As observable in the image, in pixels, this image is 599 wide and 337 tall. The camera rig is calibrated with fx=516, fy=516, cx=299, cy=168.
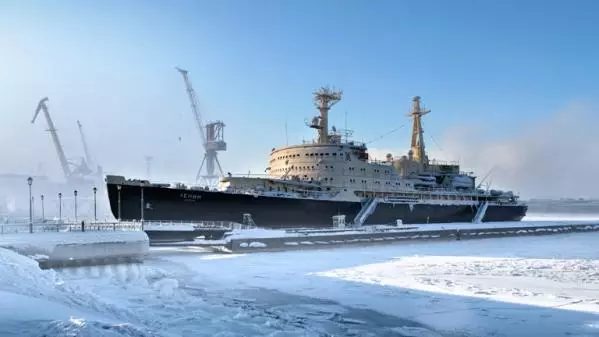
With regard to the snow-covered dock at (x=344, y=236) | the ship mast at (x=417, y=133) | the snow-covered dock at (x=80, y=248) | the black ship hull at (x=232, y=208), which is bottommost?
the snow-covered dock at (x=344, y=236)

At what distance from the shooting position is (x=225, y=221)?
37.0 meters

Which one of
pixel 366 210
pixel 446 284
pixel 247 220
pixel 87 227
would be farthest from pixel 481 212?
pixel 446 284

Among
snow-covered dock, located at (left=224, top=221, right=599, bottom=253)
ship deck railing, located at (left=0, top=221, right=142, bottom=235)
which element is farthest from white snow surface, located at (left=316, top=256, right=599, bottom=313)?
ship deck railing, located at (left=0, top=221, right=142, bottom=235)

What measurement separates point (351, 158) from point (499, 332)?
3618 cm

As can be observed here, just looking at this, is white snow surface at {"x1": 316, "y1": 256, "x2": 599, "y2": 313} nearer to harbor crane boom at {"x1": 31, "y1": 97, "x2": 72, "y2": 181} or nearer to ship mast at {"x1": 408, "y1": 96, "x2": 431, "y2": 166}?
ship mast at {"x1": 408, "y1": 96, "x2": 431, "y2": 166}

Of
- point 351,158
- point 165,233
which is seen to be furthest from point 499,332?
point 351,158

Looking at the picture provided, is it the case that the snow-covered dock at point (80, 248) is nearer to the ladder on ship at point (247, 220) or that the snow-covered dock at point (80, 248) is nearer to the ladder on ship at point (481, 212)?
the ladder on ship at point (247, 220)

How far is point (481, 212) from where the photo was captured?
57.1 metres

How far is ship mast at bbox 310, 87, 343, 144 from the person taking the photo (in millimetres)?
51312

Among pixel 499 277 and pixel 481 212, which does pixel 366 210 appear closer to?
pixel 481 212

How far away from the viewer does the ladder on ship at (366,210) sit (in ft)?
145

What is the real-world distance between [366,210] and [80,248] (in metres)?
27.8

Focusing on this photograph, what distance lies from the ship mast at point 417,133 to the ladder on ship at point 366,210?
18883 millimetres

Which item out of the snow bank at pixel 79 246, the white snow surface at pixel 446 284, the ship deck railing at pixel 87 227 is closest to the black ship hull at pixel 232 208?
the ship deck railing at pixel 87 227
